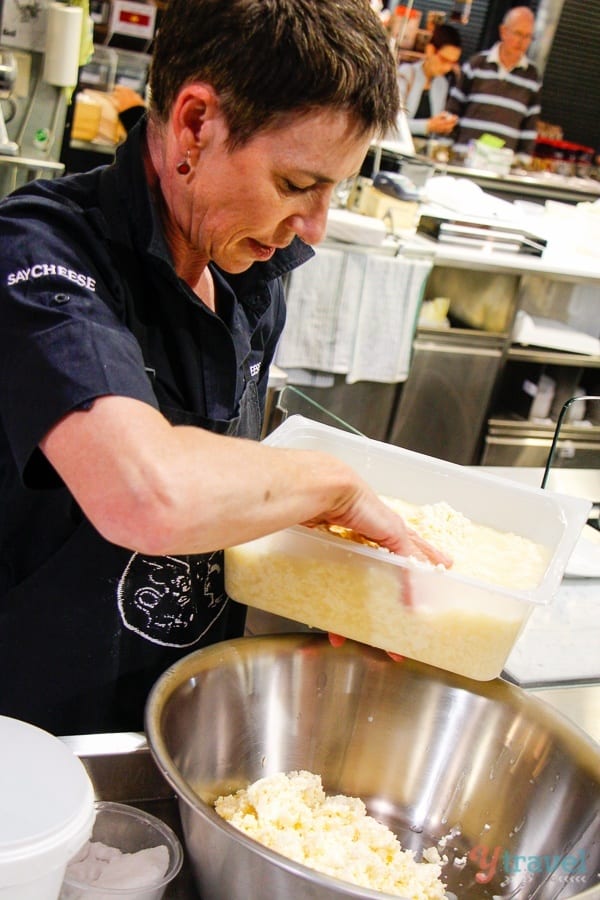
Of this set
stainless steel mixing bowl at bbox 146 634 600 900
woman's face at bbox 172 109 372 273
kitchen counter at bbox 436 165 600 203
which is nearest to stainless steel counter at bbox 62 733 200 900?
stainless steel mixing bowl at bbox 146 634 600 900

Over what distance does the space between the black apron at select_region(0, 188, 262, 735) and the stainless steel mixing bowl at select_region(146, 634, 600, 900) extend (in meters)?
0.11

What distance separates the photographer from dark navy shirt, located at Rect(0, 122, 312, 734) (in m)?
1.05

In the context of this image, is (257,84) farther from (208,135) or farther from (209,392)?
(209,392)

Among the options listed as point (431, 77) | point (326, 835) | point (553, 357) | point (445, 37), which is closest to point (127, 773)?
point (326, 835)

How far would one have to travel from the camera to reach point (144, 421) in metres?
1.00

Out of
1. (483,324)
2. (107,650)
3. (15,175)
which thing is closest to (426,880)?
(107,650)

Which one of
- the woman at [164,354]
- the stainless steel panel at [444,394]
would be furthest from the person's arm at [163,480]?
the stainless steel panel at [444,394]

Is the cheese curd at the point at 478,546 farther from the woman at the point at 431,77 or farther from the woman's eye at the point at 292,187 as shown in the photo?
the woman at the point at 431,77

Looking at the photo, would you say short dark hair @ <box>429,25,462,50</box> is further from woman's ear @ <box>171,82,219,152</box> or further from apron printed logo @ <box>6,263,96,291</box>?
apron printed logo @ <box>6,263,96,291</box>

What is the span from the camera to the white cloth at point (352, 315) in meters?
4.61

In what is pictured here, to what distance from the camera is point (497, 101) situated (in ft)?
27.3

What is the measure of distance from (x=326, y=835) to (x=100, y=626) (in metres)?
0.40

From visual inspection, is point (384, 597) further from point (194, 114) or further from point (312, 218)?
point (194, 114)

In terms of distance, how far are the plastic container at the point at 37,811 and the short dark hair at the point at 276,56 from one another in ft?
2.28
